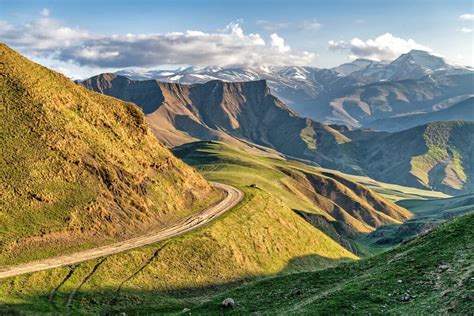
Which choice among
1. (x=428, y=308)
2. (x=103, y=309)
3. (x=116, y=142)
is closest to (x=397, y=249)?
(x=428, y=308)

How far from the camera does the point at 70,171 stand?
330ft

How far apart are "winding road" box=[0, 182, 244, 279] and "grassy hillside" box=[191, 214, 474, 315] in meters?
34.6

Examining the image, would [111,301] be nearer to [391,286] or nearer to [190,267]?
[190,267]

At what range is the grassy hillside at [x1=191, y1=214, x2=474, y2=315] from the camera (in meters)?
37.9

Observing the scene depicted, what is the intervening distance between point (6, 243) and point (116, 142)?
4480 cm

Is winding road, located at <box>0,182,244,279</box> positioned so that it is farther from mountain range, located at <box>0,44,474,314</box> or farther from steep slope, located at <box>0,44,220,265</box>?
steep slope, located at <box>0,44,220,265</box>

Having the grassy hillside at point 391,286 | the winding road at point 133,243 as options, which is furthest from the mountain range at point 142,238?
the winding road at point 133,243

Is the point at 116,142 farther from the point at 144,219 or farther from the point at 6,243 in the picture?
the point at 6,243

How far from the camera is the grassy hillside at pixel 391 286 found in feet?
124

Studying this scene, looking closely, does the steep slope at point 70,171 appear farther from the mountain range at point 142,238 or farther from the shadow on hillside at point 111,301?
the shadow on hillside at point 111,301

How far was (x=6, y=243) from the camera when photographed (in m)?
80.4

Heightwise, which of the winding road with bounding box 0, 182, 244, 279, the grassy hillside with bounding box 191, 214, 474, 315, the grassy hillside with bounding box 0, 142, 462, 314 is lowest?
the grassy hillside with bounding box 0, 142, 462, 314

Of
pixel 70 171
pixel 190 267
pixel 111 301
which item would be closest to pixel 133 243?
pixel 190 267

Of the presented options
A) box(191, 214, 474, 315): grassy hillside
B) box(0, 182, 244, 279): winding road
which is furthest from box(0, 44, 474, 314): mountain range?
box(0, 182, 244, 279): winding road
